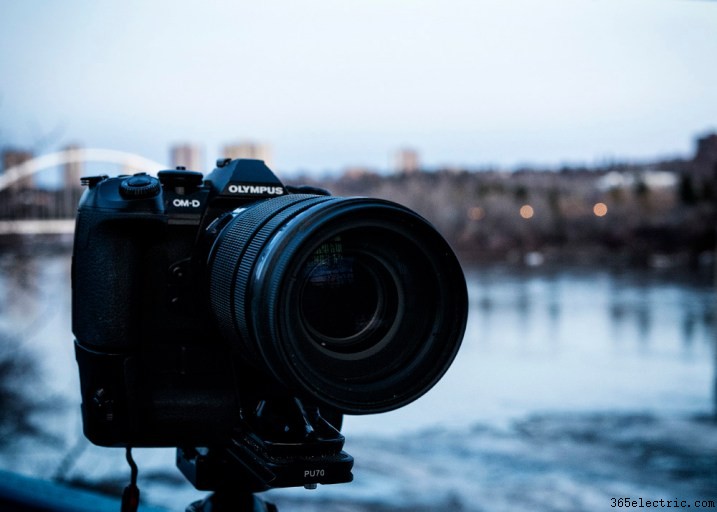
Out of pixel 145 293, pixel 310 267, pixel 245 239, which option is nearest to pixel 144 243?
pixel 145 293

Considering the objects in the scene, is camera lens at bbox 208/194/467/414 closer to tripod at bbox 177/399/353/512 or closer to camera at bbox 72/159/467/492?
camera at bbox 72/159/467/492

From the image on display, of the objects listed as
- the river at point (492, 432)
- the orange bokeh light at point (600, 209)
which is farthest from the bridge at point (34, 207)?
the orange bokeh light at point (600, 209)

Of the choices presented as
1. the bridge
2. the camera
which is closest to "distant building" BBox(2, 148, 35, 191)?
the bridge

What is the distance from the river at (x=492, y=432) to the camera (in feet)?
11.8

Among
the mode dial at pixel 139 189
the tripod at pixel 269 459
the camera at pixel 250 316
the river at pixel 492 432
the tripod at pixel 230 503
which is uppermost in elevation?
the mode dial at pixel 139 189

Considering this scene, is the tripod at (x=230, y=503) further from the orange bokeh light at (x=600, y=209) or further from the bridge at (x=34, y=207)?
the orange bokeh light at (x=600, y=209)

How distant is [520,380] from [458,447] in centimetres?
260

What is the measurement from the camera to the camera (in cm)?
72

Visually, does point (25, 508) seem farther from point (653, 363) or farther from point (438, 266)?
point (653, 363)

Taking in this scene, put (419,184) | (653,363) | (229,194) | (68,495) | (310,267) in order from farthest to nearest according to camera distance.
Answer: (653,363) → (419,184) → (68,495) → (229,194) → (310,267)

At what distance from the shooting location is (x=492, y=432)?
17.7 feet

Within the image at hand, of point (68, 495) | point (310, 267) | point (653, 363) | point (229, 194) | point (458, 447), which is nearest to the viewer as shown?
point (310, 267)

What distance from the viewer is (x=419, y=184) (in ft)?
23.8

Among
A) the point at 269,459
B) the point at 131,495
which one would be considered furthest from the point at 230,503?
the point at 269,459
